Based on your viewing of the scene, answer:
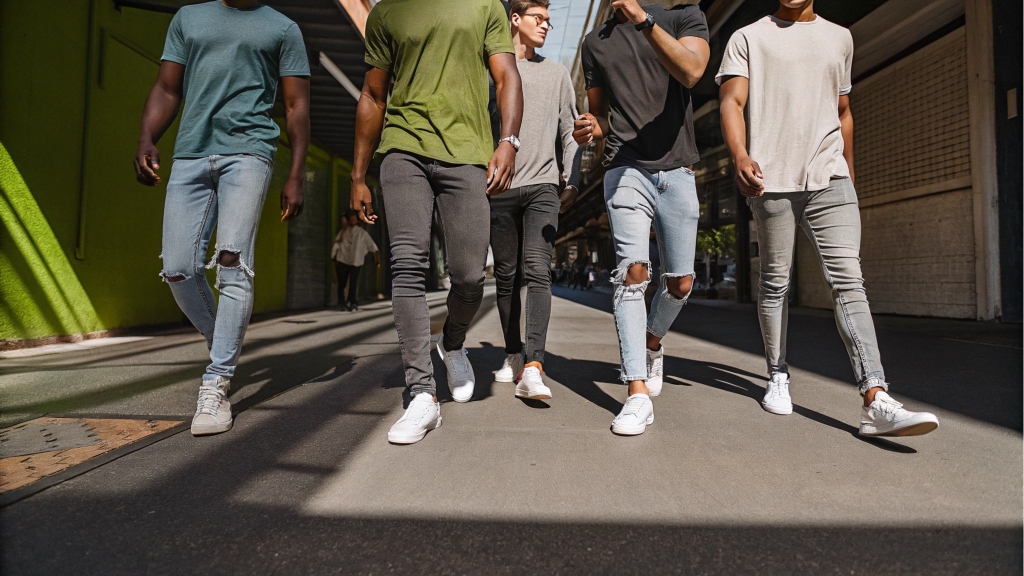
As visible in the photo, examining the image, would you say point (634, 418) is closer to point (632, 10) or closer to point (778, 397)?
point (778, 397)

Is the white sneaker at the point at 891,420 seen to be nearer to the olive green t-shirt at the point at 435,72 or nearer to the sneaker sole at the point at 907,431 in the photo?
the sneaker sole at the point at 907,431

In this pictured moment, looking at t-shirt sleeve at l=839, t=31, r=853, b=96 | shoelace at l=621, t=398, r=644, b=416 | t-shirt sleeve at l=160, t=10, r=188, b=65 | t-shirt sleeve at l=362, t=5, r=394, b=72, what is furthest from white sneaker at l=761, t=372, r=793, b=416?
t-shirt sleeve at l=160, t=10, r=188, b=65

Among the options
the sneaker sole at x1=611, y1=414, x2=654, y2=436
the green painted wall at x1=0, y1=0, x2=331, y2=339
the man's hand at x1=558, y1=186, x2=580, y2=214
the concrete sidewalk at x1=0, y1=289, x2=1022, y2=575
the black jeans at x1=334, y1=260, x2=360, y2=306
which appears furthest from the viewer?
the black jeans at x1=334, y1=260, x2=360, y2=306

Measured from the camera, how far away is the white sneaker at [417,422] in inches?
74.3

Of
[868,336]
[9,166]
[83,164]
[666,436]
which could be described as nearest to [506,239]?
[666,436]

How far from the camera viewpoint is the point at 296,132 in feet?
7.88

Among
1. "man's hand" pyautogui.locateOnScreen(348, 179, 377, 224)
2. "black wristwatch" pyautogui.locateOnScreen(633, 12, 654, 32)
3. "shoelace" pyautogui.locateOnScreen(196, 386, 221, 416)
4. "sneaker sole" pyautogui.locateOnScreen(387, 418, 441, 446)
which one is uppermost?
"black wristwatch" pyautogui.locateOnScreen(633, 12, 654, 32)

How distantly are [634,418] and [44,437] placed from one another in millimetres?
2070

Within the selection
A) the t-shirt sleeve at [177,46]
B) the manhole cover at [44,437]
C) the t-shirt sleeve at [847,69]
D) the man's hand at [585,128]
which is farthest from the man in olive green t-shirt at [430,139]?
the t-shirt sleeve at [847,69]

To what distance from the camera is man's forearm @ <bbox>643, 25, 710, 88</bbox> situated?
2.04 meters

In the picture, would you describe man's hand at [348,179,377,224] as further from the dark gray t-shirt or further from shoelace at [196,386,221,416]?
the dark gray t-shirt

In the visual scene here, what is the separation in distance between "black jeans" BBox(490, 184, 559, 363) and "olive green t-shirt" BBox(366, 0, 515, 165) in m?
0.58

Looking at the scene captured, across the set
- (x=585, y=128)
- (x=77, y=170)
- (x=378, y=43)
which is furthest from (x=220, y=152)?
(x=77, y=170)

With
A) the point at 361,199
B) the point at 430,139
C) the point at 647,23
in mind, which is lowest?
the point at 361,199
